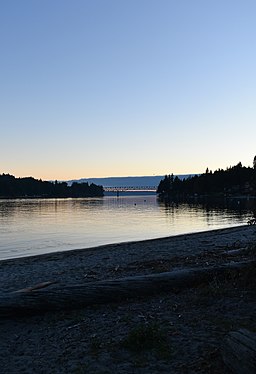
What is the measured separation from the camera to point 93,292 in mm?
11188

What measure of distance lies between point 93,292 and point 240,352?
597cm

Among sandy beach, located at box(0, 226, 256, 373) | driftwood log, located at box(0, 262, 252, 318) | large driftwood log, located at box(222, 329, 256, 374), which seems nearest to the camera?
large driftwood log, located at box(222, 329, 256, 374)

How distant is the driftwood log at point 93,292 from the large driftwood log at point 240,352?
5.28 meters

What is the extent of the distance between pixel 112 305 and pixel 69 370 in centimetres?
389

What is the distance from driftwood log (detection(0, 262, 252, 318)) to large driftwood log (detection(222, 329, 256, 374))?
5.28 meters

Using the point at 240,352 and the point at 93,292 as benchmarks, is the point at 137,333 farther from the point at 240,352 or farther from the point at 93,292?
the point at 93,292

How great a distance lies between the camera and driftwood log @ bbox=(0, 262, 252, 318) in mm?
10531

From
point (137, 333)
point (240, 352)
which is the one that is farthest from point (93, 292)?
point (240, 352)

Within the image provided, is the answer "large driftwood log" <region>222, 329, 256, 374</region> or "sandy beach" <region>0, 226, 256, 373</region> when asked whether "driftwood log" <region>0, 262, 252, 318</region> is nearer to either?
"sandy beach" <region>0, 226, 256, 373</region>

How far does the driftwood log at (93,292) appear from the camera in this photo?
34.6 feet

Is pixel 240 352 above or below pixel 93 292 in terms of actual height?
above

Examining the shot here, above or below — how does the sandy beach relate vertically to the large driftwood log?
below

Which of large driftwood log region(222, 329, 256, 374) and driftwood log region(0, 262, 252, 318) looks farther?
driftwood log region(0, 262, 252, 318)

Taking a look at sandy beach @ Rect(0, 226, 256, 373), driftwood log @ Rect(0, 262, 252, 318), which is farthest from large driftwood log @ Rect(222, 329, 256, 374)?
driftwood log @ Rect(0, 262, 252, 318)
